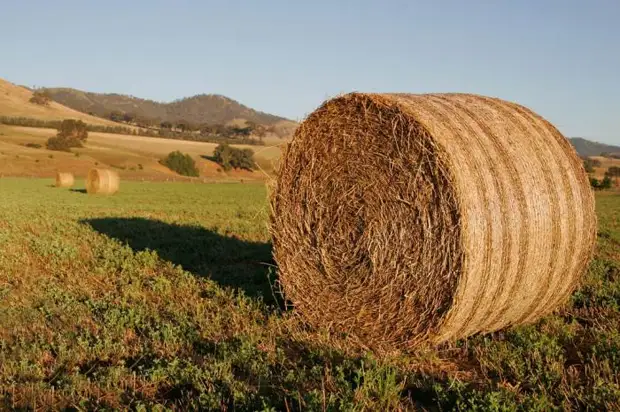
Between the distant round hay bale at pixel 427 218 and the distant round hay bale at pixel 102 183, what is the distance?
25500mm

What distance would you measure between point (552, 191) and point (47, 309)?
583 centimetres

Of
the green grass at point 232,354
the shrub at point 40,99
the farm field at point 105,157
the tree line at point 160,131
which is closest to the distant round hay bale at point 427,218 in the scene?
the green grass at point 232,354

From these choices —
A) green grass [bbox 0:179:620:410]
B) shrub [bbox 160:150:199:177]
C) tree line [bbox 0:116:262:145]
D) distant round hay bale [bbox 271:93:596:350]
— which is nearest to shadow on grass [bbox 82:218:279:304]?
green grass [bbox 0:179:620:410]

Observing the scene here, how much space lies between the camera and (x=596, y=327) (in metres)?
6.45

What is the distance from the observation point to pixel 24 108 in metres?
120

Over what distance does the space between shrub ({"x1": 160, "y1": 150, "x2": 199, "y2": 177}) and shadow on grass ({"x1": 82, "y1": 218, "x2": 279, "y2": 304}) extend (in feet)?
199

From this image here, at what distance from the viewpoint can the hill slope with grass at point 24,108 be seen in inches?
4459

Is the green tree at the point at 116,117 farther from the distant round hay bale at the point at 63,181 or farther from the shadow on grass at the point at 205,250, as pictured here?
the shadow on grass at the point at 205,250

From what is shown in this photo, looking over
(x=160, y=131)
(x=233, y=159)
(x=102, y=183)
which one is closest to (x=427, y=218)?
(x=102, y=183)

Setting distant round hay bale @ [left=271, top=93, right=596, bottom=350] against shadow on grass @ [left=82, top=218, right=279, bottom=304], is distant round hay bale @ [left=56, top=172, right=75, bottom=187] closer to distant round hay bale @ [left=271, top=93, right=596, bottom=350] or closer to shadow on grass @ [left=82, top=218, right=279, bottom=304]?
shadow on grass @ [left=82, top=218, right=279, bottom=304]

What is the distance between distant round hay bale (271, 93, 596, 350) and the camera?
5.71 metres

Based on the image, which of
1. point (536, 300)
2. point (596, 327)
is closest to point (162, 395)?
point (536, 300)

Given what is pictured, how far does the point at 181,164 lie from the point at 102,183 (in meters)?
46.8

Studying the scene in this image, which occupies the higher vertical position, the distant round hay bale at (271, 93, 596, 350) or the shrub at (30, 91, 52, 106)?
the shrub at (30, 91, 52, 106)
